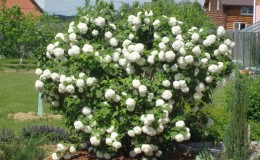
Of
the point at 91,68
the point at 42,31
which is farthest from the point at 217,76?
the point at 42,31

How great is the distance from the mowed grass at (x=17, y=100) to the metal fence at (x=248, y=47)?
33.3 feet

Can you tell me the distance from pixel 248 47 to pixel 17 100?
1530 cm

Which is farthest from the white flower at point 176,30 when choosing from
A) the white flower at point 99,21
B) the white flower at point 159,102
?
the white flower at point 99,21

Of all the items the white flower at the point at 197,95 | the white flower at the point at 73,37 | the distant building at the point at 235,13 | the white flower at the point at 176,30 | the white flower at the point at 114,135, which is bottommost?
the white flower at the point at 114,135

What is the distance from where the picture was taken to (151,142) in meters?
7.67

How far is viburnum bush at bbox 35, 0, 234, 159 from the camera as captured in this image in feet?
24.3

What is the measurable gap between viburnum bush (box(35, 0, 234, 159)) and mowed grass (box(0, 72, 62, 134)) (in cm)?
316

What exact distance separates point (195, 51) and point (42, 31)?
78.6 feet

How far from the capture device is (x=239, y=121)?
6.91 metres

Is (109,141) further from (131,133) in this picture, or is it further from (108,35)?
(108,35)

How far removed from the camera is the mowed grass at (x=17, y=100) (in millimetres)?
12078

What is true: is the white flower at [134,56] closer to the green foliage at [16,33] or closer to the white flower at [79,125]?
the white flower at [79,125]

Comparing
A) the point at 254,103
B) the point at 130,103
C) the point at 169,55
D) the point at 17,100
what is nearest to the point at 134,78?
the point at 130,103

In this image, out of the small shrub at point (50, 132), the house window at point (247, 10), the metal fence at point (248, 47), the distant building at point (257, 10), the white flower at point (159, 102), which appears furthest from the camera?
the house window at point (247, 10)
